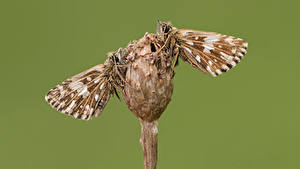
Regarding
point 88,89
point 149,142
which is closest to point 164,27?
point 88,89

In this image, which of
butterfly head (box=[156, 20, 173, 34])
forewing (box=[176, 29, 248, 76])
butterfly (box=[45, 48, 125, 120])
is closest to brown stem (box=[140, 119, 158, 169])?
butterfly (box=[45, 48, 125, 120])

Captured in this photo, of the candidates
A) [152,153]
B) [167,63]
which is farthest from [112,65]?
[152,153]

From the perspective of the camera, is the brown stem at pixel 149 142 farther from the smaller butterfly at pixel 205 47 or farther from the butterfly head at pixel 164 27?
the butterfly head at pixel 164 27

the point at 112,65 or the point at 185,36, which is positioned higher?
the point at 185,36

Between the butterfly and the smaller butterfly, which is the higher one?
the smaller butterfly

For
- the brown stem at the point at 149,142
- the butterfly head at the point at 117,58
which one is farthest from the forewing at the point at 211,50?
the brown stem at the point at 149,142

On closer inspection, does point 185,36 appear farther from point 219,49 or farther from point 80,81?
point 80,81

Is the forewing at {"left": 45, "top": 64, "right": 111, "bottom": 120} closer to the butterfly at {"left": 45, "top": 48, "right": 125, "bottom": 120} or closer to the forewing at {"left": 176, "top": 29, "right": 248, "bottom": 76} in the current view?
the butterfly at {"left": 45, "top": 48, "right": 125, "bottom": 120}
